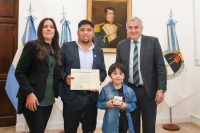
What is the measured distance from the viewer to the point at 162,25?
474 cm

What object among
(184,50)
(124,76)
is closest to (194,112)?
(184,50)

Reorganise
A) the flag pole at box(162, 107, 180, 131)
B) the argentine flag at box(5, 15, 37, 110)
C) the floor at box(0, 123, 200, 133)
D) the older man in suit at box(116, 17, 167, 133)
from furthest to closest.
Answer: the flag pole at box(162, 107, 180, 131) → the floor at box(0, 123, 200, 133) → the argentine flag at box(5, 15, 37, 110) → the older man in suit at box(116, 17, 167, 133)

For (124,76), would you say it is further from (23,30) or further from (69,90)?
(23,30)

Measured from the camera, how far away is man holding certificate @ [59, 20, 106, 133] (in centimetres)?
233

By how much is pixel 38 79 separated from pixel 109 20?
2752 mm

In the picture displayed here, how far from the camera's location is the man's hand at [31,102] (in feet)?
6.43

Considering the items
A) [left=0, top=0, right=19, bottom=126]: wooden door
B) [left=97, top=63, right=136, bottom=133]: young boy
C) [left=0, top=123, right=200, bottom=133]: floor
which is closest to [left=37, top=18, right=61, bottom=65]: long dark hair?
[left=97, top=63, right=136, bottom=133]: young boy

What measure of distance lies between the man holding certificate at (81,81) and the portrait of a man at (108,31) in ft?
6.76

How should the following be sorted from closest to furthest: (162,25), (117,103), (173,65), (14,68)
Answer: (117,103) → (14,68) → (173,65) → (162,25)

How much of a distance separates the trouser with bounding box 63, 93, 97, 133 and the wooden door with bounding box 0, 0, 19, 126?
255 centimetres

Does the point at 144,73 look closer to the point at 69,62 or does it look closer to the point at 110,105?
the point at 110,105

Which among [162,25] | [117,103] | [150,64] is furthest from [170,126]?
[117,103]

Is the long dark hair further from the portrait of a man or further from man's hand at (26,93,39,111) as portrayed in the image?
the portrait of a man

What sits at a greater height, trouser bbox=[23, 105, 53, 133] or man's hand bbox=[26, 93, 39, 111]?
man's hand bbox=[26, 93, 39, 111]
